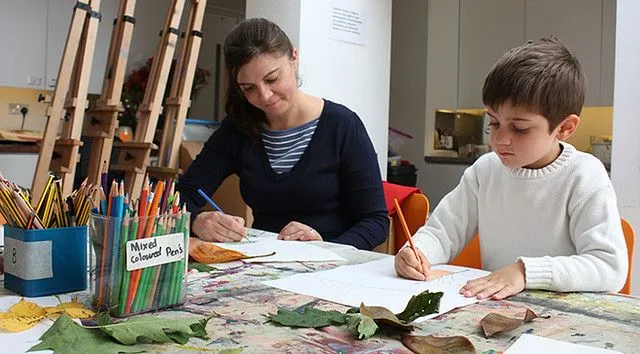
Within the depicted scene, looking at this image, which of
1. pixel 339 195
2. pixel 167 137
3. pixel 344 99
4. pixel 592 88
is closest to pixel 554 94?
pixel 339 195

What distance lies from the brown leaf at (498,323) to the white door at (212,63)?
4962mm

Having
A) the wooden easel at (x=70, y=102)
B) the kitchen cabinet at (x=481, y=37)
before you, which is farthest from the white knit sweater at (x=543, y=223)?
the kitchen cabinet at (x=481, y=37)

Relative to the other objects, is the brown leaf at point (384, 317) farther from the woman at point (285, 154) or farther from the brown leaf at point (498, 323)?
the woman at point (285, 154)

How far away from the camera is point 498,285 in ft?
3.03

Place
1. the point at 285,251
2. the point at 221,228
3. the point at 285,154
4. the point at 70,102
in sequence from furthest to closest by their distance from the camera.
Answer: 1. the point at 70,102
2. the point at 285,154
3. the point at 221,228
4. the point at 285,251

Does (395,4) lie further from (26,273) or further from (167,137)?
(26,273)

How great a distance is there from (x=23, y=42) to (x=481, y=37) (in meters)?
3.45

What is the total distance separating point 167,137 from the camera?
3.18 meters

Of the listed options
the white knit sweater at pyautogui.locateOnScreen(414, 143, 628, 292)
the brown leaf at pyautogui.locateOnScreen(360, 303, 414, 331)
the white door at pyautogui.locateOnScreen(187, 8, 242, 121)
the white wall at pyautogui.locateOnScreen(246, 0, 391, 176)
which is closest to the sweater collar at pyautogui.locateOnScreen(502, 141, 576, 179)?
the white knit sweater at pyautogui.locateOnScreen(414, 143, 628, 292)

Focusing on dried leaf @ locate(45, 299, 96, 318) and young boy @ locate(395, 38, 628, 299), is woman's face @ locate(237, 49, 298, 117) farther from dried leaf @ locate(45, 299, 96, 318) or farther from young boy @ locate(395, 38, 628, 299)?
dried leaf @ locate(45, 299, 96, 318)

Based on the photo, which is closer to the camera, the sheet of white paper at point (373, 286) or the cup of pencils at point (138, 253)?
the cup of pencils at point (138, 253)

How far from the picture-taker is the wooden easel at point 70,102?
8.89 feet

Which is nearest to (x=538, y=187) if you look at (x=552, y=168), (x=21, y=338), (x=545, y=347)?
(x=552, y=168)

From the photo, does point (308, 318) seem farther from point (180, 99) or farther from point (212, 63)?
point (212, 63)
